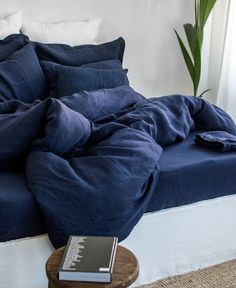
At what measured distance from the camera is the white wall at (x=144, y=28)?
3086 millimetres

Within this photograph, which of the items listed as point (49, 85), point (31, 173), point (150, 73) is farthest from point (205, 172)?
point (150, 73)

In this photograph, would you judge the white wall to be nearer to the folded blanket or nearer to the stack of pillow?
the stack of pillow

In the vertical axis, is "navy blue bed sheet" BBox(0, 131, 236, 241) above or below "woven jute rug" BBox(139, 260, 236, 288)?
above

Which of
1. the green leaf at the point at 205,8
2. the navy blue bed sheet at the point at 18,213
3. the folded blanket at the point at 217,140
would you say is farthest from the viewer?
the green leaf at the point at 205,8

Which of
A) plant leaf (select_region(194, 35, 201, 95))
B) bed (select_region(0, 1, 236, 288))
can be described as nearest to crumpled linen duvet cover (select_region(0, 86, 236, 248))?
bed (select_region(0, 1, 236, 288))

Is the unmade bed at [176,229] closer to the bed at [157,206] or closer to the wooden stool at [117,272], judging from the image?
the bed at [157,206]

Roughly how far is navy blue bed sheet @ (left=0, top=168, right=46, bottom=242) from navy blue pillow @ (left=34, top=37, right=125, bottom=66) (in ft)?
4.33

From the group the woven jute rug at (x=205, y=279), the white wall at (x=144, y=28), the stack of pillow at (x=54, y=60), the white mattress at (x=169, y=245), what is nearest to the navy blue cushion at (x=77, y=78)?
the stack of pillow at (x=54, y=60)

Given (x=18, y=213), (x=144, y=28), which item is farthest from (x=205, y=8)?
(x=18, y=213)

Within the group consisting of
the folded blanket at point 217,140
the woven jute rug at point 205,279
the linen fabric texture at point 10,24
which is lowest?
the woven jute rug at point 205,279

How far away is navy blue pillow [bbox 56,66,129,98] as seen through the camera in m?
2.58

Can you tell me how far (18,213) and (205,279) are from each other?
0.89 metres

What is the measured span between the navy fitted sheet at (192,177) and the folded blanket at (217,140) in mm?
29

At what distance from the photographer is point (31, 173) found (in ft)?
5.36
